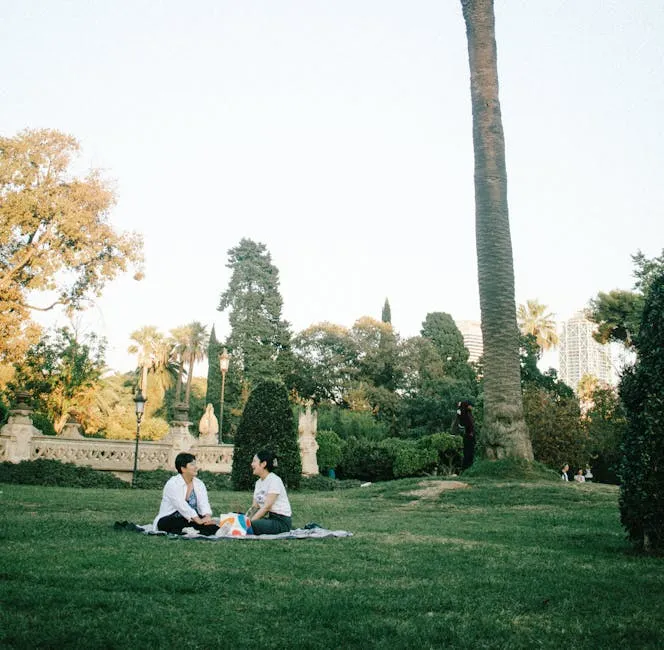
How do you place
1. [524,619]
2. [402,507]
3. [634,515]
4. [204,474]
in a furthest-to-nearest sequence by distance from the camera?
[204,474], [402,507], [634,515], [524,619]

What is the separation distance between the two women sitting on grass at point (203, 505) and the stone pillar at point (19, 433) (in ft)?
53.8

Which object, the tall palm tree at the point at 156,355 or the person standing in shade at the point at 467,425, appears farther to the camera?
the tall palm tree at the point at 156,355

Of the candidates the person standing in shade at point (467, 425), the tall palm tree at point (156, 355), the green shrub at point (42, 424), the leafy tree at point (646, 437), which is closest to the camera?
the leafy tree at point (646, 437)

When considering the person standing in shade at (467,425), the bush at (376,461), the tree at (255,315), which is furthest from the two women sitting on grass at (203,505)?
the tree at (255,315)

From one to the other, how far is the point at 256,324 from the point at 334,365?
775 centimetres

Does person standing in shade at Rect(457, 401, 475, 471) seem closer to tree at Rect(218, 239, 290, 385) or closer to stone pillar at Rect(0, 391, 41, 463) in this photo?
stone pillar at Rect(0, 391, 41, 463)

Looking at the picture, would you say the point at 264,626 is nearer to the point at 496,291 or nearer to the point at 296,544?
the point at 296,544

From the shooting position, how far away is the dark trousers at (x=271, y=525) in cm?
831

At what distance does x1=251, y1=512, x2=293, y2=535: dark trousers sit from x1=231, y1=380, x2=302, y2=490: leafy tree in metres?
10.0

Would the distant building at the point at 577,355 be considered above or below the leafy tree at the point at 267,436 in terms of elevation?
above

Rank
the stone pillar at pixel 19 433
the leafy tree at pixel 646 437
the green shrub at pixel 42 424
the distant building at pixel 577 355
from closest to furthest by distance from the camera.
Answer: the leafy tree at pixel 646 437 → the stone pillar at pixel 19 433 → the green shrub at pixel 42 424 → the distant building at pixel 577 355

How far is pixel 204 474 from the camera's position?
2433 cm

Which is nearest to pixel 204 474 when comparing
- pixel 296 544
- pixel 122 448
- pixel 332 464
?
pixel 122 448

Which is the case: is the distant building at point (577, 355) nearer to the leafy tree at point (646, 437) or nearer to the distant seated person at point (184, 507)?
the leafy tree at point (646, 437)
